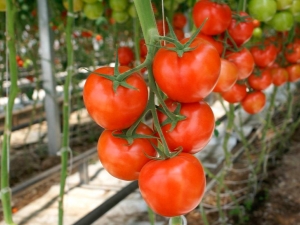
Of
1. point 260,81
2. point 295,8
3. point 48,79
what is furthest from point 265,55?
point 48,79

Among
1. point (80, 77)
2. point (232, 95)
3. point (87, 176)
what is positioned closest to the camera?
point (232, 95)

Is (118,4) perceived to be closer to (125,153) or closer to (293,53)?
(293,53)

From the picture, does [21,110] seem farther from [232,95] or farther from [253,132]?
[232,95]

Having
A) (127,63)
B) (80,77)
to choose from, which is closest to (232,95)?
(127,63)

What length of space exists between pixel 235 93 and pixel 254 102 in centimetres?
9

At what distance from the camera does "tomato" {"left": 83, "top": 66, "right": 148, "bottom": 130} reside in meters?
0.39

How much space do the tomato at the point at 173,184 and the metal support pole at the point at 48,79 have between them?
1.70 meters

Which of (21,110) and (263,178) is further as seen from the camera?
(21,110)

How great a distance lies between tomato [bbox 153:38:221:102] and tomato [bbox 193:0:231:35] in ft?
0.97

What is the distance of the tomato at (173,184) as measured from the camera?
0.39 meters

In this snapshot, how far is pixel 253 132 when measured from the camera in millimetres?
3031

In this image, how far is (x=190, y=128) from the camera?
420 mm

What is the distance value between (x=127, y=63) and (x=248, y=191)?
4.29 feet

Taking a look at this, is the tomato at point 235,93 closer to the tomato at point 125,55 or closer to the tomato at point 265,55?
the tomato at point 265,55
